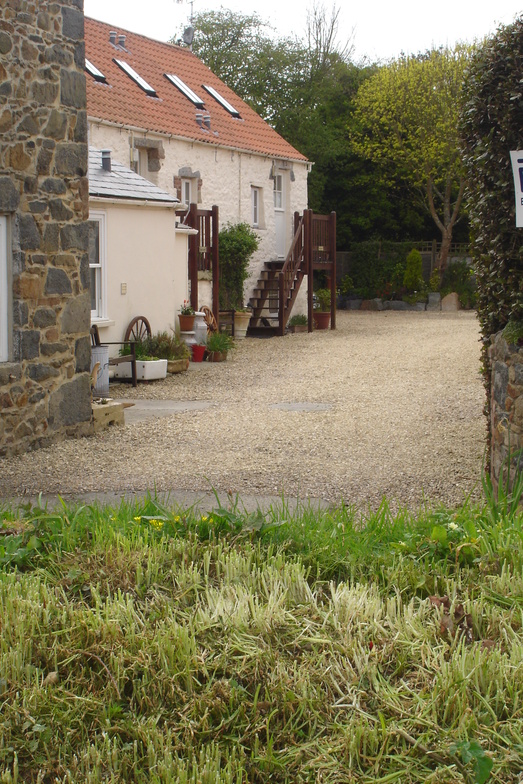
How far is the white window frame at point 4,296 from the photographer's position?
7.94m

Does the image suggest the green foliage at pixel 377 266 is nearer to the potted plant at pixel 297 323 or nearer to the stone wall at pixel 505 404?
the potted plant at pixel 297 323

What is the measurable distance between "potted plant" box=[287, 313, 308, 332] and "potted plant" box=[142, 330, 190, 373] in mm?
8133

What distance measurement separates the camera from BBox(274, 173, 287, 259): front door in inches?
981

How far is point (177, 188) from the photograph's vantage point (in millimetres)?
20484

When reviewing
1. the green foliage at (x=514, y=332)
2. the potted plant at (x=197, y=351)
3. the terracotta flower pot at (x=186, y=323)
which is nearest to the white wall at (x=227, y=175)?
the terracotta flower pot at (x=186, y=323)

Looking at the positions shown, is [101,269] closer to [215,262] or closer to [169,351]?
[169,351]

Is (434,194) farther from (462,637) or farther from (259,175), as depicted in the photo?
(462,637)

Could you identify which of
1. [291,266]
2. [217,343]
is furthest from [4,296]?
[291,266]

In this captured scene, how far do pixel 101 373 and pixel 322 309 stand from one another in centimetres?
1351

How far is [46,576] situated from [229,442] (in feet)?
14.9

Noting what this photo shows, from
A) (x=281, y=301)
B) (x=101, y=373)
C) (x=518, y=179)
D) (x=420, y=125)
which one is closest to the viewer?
(x=518, y=179)

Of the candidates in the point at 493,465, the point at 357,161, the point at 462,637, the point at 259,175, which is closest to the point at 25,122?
the point at 493,465

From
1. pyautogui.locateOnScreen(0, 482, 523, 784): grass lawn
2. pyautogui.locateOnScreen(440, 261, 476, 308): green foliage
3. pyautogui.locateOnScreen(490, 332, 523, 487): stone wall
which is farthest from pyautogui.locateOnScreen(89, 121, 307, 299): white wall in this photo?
pyautogui.locateOnScreen(0, 482, 523, 784): grass lawn

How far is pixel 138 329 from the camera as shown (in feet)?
47.4
